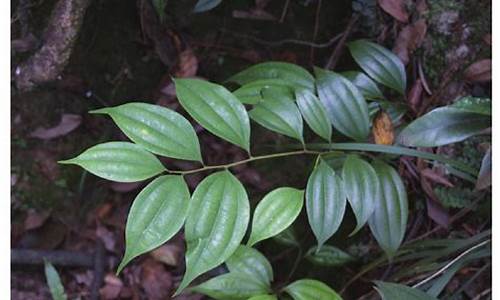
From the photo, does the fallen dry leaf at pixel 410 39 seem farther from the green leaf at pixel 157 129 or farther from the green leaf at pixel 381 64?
the green leaf at pixel 157 129

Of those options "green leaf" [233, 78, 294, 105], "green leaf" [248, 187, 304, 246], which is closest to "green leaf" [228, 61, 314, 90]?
"green leaf" [233, 78, 294, 105]

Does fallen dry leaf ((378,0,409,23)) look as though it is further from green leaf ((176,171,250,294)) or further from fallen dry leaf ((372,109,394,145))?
green leaf ((176,171,250,294))

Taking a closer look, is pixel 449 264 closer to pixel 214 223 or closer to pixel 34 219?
pixel 214 223

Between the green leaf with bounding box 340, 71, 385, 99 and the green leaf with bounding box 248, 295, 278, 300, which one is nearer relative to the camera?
the green leaf with bounding box 248, 295, 278, 300

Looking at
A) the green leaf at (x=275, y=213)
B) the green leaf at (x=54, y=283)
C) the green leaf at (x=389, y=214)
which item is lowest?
the green leaf at (x=54, y=283)

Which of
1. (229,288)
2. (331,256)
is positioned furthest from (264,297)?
(331,256)

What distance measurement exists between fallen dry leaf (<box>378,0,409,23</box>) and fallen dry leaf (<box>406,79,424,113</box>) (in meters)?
0.16

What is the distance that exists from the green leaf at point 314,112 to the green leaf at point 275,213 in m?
0.14

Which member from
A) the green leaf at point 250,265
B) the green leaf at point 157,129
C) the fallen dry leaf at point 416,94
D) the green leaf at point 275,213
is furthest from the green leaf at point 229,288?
the fallen dry leaf at point 416,94

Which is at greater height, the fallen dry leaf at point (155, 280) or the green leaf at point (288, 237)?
the green leaf at point (288, 237)

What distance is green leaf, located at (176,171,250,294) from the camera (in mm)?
891

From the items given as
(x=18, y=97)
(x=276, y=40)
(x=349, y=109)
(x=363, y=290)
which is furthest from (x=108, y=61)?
(x=363, y=290)

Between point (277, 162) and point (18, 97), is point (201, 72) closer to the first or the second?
point (277, 162)

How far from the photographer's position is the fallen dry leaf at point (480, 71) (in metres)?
1.35
